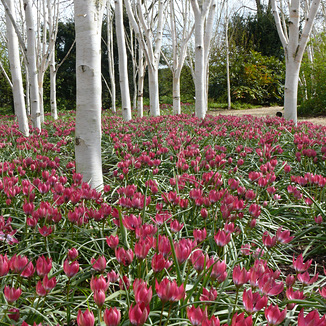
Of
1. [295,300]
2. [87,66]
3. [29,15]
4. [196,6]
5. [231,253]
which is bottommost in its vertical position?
[231,253]

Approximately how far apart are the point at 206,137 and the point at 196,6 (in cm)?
434

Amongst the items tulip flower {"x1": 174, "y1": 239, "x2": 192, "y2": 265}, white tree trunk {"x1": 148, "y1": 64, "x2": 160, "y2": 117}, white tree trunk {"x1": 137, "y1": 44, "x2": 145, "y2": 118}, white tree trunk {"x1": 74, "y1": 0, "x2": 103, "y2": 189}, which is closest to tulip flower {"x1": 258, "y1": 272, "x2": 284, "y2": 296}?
tulip flower {"x1": 174, "y1": 239, "x2": 192, "y2": 265}

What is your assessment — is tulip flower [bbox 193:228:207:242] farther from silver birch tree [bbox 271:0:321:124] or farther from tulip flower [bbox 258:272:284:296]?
silver birch tree [bbox 271:0:321:124]

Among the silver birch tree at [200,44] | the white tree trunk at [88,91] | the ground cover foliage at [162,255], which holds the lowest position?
the ground cover foliage at [162,255]

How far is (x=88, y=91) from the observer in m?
3.01

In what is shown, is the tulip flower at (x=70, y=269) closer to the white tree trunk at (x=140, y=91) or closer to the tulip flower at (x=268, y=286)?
the tulip flower at (x=268, y=286)

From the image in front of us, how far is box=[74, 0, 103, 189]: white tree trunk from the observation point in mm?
2965

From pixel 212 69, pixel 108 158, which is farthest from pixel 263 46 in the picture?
pixel 108 158

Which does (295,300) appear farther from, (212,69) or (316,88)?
(212,69)

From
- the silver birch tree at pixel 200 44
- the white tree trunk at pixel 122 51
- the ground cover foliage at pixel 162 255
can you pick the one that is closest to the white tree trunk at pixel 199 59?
the silver birch tree at pixel 200 44

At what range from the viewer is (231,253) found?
73.1 inches

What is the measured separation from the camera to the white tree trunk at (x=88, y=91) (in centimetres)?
296

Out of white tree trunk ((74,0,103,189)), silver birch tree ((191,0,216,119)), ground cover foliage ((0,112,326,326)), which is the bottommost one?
ground cover foliage ((0,112,326,326))

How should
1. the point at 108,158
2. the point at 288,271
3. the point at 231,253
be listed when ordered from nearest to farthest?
1. the point at 231,253
2. the point at 288,271
3. the point at 108,158
